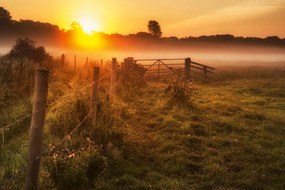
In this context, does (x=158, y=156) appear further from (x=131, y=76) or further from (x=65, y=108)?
(x=131, y=76)

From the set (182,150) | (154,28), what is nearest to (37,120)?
(182,150)

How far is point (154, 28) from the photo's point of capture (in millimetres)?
105125

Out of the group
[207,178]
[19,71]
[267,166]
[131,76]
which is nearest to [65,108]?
[207,178]

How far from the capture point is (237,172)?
8.58 m

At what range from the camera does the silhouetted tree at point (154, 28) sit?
103100 millimetres

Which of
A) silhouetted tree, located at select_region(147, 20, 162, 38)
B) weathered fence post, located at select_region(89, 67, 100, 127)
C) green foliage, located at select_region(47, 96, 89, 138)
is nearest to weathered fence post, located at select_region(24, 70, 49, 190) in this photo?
weathered fence post, located at select_region(89, 67, 100, 127)

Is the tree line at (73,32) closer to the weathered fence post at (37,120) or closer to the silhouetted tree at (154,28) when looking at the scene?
the silhouetted tree at (154,28)

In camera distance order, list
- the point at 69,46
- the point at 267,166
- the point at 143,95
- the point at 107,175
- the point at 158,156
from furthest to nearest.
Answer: the point at 69,46 → the point at 143,95 → the point at 158,156 → the point at 267,166 → the point at 107,175

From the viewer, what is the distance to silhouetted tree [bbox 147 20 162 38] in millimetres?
103100

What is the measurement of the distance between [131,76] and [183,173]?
14862 mm

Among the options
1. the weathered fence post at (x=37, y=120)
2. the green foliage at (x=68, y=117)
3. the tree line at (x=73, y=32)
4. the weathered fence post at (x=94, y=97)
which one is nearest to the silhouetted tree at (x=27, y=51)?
the green foliage at (x=68, y=117)

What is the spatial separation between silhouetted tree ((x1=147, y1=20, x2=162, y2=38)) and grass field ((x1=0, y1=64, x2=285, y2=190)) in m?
88.9

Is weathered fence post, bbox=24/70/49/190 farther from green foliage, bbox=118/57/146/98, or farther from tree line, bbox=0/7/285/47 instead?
tree line, bbox=0/7/285/47

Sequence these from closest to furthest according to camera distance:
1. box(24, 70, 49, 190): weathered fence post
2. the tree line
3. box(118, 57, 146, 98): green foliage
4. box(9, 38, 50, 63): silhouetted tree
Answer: box(24, 70, 49, 190): weathered fence post → box(118, 57, 146, 98): green foliage → box(9, 38, 50, 63): silhouetted tree → the tree line
